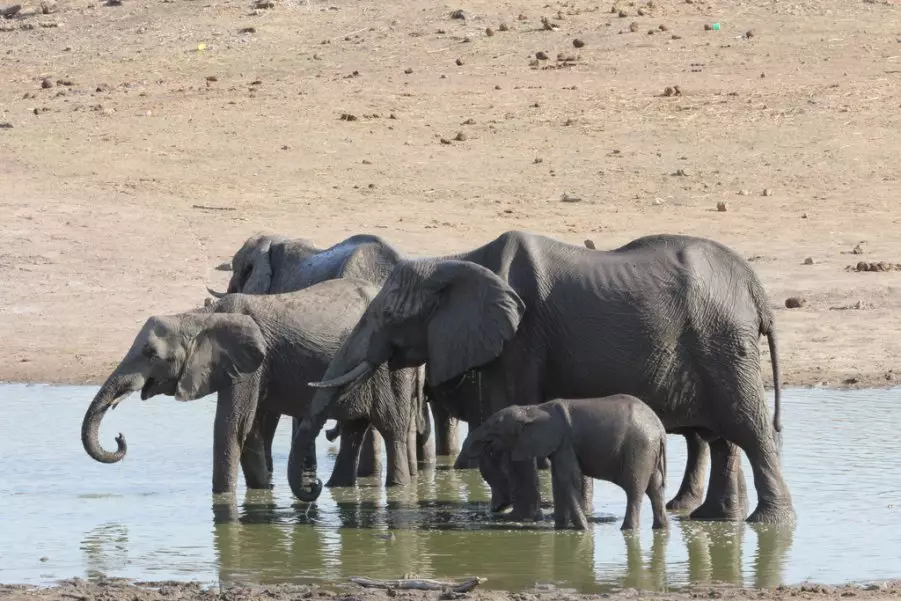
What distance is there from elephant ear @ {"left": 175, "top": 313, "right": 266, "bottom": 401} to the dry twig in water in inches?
90.2

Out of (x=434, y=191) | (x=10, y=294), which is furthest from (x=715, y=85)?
(x=10, y=294)

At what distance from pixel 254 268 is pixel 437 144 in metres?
9.27

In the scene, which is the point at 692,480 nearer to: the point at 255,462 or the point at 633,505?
the point at 633,505

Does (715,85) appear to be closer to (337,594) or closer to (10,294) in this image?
(10,294)

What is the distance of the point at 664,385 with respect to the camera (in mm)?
9984

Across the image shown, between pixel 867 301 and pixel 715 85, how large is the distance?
8003mm

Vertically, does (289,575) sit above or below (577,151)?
below

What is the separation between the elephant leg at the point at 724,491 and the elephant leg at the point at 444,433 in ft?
9.60

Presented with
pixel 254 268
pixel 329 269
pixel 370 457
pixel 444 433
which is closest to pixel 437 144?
pixel 254 268

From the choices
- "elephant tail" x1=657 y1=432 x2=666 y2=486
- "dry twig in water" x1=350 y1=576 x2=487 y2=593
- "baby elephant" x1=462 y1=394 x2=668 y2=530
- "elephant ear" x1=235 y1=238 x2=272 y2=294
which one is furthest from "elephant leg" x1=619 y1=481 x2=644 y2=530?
"elephant ear" x1=235 y1=238 x2=272 y2=294

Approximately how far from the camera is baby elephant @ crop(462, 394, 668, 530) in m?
9.49

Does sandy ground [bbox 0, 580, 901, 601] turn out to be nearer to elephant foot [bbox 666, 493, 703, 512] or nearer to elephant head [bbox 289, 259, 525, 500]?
elephant head [bbox 289, 259, 525, 500]

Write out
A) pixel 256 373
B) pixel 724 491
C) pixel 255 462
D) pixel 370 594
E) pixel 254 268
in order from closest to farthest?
pixel 370 594 → pixel 724 491 → pixel 256 373 → pixel 255 462 → pixel 254 268

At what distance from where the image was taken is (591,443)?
9547 mm
